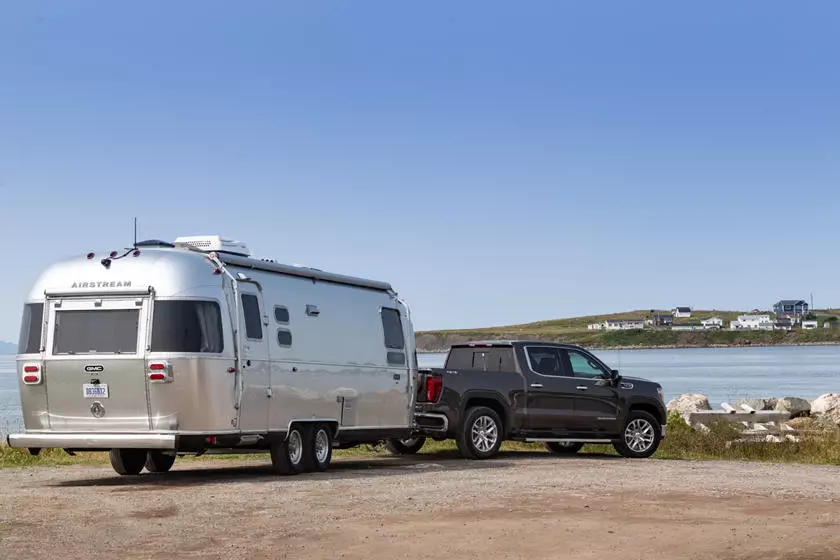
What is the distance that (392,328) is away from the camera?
63.7ft

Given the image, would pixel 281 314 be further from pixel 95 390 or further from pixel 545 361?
pixel 545 361

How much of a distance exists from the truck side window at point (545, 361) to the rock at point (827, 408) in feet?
51.1

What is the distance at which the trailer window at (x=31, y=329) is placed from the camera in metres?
15.9

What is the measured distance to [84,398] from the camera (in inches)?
614

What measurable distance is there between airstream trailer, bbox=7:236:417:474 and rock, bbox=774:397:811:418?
76.3ft

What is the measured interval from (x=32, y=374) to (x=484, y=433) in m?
7.36

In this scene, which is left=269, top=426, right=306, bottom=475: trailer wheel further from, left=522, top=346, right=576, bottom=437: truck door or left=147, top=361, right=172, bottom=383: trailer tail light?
left=522, top=346, right=576, bottom=437: truck door

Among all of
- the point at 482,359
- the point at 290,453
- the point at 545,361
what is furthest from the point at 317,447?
the point at 545,361

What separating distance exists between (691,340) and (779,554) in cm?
18484

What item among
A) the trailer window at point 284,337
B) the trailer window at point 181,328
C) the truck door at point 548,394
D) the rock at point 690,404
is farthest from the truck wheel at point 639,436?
the rock at point 690,404

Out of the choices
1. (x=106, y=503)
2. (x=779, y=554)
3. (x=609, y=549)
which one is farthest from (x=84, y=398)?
(x=779, y=554)

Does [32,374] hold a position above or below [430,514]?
above

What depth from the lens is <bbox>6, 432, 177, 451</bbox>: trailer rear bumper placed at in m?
15.2

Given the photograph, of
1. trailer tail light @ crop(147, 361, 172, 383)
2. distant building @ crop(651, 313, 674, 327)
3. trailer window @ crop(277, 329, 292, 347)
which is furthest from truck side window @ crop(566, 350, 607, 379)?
distant building @ crop(651, 313, 674, 327)
